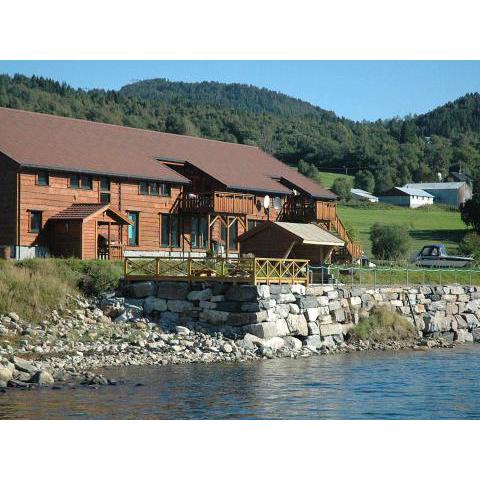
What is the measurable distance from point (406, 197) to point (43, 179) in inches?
2828

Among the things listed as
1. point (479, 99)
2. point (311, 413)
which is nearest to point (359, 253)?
point (311, 413)

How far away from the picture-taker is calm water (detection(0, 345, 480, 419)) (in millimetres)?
22094

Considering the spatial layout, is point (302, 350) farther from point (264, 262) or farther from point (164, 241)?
point (164, 241)

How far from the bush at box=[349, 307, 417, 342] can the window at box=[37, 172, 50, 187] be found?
14795 mm

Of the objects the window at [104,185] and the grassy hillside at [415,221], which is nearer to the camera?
the window at [104,185]

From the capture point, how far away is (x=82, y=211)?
43656 mm

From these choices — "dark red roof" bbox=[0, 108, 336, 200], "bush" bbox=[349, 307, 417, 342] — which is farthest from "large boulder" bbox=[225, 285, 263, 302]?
"dark red roof" bbox=[0, 108, 336, 200]

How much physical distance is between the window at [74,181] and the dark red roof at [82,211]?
87cm

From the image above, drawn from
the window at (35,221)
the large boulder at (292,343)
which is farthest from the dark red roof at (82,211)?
the large boulder at (292,343)

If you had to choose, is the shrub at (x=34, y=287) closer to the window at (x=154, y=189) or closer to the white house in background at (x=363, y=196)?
the window at (x=154, y=189)

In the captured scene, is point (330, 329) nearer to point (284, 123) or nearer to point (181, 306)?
point (181, 306)

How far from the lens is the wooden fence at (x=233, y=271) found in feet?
119

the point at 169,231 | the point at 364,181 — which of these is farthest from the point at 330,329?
the point at 364,181

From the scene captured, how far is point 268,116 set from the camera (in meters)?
120
